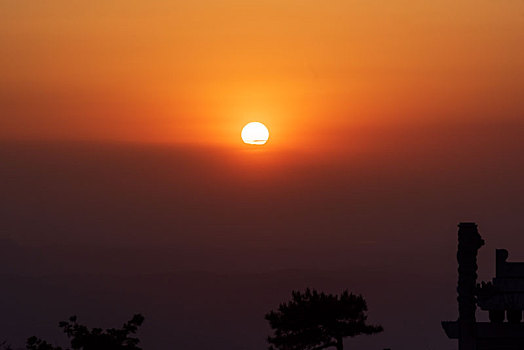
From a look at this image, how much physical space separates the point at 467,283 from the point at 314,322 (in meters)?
17.0

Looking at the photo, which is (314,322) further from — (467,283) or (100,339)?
(467,283)

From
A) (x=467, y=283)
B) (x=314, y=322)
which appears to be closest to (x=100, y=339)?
(x=314, y=322)

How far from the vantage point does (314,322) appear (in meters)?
52.2

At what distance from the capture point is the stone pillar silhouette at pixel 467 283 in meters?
35.6

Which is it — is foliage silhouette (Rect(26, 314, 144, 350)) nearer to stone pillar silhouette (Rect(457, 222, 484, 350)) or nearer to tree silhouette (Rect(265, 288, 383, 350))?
tree silhouette (Rect(265, 288, 383, 350))

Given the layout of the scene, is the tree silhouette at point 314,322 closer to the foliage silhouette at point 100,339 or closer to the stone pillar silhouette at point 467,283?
the foliage silhouette at point 100,339

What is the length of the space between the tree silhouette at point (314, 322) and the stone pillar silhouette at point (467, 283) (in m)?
16.1

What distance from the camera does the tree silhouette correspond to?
51.7 m

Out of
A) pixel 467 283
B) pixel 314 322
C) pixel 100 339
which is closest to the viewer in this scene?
pixel 467 283

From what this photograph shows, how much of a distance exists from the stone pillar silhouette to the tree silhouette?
16089 millimetres

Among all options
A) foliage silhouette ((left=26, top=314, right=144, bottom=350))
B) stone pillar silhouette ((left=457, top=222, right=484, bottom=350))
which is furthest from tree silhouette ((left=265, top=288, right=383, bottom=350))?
stone pillar silhouette ((left=457, top=222, right=484, bottom=350))

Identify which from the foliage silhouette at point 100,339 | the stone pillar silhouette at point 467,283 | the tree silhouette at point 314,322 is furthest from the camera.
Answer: the tree silhouette at point 314,322

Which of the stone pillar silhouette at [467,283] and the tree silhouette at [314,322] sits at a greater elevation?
the tree silhouette at [314,322]

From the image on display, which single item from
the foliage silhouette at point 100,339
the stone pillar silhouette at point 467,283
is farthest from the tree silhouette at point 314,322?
the stone pillar silhouette at point 467,283
